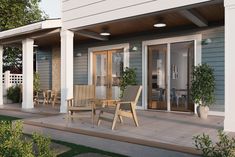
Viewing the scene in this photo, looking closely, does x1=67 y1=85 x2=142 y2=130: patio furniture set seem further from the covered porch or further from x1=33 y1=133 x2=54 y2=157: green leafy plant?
x1=33 y1=133 x2=54 y2=157: green leafy plant

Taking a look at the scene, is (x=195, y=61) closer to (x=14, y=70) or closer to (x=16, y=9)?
(x=16, y=9)

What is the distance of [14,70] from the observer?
874 inches

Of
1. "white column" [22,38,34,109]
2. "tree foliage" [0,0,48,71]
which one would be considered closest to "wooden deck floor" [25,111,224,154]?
"white column" [22,38,34,109]

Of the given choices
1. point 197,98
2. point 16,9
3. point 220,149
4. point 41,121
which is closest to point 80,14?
point 41,121

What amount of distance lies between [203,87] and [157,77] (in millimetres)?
1949

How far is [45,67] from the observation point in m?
13.5

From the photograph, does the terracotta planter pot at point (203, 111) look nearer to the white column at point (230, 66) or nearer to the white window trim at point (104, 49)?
the white column at point (230, 66)

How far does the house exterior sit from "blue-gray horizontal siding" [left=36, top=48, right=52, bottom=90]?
2.36 meters

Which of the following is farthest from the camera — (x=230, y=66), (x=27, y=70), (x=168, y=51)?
(x=27, y=70)

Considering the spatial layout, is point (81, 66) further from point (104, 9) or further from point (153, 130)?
point (153, 130)

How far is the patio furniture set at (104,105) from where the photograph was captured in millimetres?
6061

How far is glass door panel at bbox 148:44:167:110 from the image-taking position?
29.7ft

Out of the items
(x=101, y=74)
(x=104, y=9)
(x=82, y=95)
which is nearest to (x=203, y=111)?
(x=82, y=95)

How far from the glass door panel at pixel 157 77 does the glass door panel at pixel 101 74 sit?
199cm
